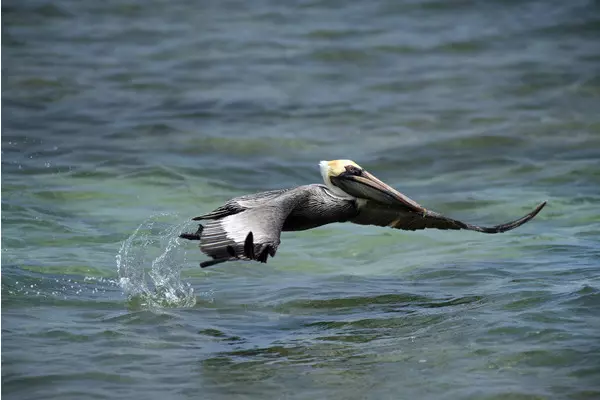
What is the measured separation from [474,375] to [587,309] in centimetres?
132

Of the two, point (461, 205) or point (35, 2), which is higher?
point (35, 2)

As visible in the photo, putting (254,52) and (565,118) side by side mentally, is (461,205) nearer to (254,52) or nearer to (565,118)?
(565,118)

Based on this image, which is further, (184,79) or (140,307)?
(184,79)

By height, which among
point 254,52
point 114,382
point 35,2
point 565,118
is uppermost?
point 35,2

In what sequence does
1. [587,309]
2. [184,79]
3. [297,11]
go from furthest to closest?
1. [297,11]
2. [184,79]
3. [587,309]

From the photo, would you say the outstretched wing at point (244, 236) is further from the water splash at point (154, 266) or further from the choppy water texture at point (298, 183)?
the water splash at point (154, 266)

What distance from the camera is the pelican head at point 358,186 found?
7.13 m

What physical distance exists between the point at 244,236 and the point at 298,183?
5.68 meters

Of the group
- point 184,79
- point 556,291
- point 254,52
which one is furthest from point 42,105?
point 556,291

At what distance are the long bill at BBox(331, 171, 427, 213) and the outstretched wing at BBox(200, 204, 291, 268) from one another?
0.83 meters

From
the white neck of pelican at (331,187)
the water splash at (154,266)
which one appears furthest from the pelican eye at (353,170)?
the water splash at (154,266)

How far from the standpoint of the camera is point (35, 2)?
18172mm

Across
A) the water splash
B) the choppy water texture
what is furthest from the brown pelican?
the water splash

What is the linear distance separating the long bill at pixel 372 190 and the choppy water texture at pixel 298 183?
71 centimetres
